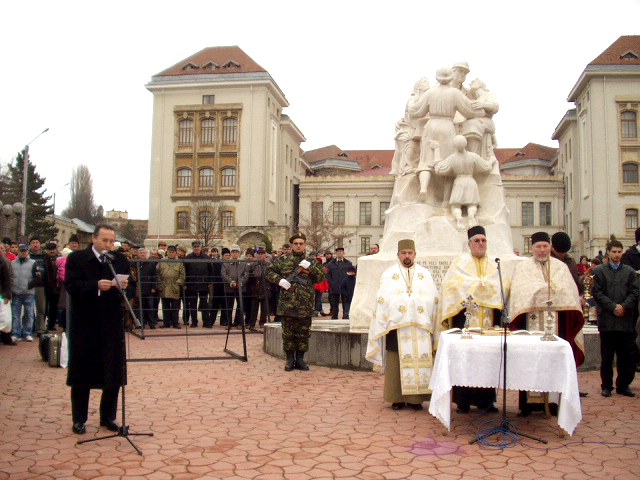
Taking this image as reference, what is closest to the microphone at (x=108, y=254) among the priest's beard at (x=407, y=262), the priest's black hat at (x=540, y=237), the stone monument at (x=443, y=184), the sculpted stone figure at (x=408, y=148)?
the priest's beard at (x=407, y=262)

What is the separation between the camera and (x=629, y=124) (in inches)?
2048

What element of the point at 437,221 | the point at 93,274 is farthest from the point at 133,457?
the point at 437,221

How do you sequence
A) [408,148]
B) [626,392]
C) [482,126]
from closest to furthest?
[626,392]
[482,126]
[408,148]

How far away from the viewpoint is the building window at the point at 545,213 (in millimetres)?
65625

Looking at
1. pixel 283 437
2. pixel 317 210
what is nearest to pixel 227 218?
pixel 317 210

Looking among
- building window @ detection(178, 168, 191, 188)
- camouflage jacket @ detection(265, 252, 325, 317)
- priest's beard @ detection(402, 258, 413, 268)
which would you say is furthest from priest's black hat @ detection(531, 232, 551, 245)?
building window @ detection(178, 168, 191, 188)

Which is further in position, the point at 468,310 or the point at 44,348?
the point at 44,348

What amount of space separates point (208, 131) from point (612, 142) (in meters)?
34.4

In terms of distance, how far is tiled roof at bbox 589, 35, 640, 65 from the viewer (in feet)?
169

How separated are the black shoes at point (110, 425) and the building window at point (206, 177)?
173 ft

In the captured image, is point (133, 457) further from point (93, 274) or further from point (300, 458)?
point (93, 274)

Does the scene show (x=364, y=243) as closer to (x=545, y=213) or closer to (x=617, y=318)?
(x=545, y=213)

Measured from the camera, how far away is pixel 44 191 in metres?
64.5

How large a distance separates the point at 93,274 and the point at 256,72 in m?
52.5
